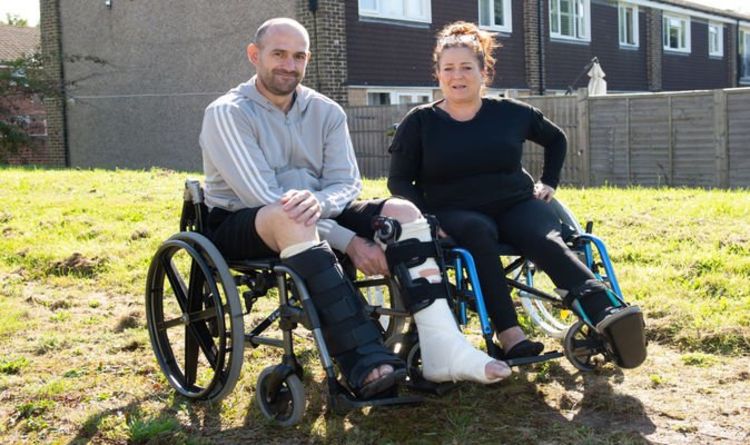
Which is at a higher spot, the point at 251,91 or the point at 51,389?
the point at 251,91

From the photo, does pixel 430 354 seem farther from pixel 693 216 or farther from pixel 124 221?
pixel 124 221

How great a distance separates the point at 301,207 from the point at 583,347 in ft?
4.25

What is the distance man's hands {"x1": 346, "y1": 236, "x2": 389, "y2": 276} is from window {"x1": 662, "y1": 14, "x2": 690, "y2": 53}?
1050 inches

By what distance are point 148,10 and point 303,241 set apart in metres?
17.3

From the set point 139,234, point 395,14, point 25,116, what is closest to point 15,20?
point 25,116

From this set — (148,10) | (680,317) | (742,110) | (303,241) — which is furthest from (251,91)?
(148,10)

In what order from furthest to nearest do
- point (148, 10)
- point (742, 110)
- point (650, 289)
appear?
point (148, 10) < point (742, 110) < point (650, 289)

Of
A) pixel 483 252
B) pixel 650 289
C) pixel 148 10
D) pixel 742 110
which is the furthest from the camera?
pixel 148 10

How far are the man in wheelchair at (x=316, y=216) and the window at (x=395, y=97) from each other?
14.0 m

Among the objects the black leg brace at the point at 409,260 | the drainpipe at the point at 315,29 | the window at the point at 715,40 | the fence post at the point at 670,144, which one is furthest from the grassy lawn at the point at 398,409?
the window at the point at 715,40

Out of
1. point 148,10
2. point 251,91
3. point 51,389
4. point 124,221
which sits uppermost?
point 148,10

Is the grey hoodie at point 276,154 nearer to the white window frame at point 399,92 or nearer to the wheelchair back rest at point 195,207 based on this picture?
the wheelchair back rest at point 195,207

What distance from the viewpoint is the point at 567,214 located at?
4344mm

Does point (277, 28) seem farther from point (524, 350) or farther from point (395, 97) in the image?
point (395, 97)
